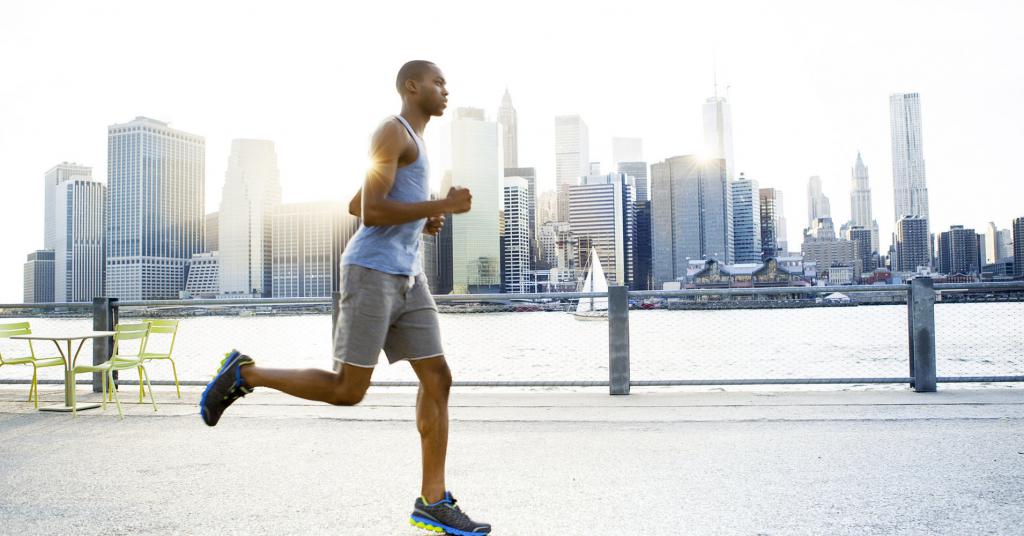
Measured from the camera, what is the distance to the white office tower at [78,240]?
133 meters

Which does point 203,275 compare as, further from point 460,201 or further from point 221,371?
point 460,201

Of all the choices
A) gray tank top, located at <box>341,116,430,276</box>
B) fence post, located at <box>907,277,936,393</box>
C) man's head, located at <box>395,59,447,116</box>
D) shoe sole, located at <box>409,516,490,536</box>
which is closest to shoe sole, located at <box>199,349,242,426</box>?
gray tank top, located at <box>341,116,430,276</box>

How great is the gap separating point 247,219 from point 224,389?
164 m

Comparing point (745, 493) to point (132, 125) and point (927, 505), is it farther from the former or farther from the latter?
point (132, 125)

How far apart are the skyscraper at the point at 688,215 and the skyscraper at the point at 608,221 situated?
7.04 m

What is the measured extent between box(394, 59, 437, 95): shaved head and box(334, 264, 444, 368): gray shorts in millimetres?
823

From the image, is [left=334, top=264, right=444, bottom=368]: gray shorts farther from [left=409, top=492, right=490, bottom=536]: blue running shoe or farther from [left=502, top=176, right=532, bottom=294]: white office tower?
[left=502, top=176, right=532, bottom=294]: white office tower

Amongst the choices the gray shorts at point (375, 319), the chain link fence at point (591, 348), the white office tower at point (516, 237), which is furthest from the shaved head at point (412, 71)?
the white office tower at point (516, 237)

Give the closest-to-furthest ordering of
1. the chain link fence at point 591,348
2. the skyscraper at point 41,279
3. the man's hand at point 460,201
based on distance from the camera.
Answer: the man's hand at point 460,201, the chain link fence at point 591,348, the skyscraper at point 41,279

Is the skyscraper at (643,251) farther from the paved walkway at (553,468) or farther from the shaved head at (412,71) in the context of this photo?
the shaved head at (412,71)

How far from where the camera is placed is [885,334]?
4803 cm

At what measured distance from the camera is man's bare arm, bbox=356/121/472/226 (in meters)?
2.83

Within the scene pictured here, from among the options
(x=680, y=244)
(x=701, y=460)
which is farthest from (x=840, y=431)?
(x=680, y=244)

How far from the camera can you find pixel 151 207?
496 ft
